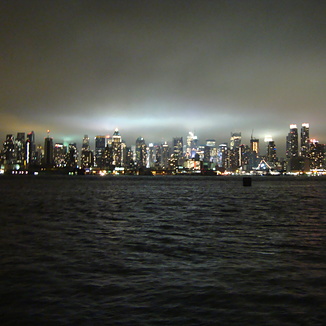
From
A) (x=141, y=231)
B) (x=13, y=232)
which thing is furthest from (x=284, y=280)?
(x=13, y=232)

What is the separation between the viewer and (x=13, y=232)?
90.4 ft

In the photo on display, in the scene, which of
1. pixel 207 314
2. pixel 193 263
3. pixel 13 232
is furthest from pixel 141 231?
pixel 207 314

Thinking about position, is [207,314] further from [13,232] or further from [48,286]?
[13,232]

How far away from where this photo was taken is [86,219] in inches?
1444

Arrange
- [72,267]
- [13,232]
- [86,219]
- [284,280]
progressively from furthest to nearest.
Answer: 1. [86,219]
2. [13,232]
3. [72,267]
4. [284,280]

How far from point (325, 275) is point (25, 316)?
11.0m

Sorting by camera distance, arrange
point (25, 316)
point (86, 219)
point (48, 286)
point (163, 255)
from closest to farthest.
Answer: point (25, 316), point (48, 286), point (163, 255), point (86, 219)

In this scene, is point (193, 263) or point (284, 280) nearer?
point (284, 280)

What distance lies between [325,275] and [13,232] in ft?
67.4

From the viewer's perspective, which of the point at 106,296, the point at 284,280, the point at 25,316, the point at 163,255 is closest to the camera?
the point at 25,316

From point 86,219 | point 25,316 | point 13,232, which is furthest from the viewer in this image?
point 86,219

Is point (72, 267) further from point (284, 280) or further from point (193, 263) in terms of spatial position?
point (284, 280)

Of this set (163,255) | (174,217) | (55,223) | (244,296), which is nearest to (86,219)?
(55,223)

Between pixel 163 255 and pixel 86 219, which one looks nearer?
pixel 163 255
